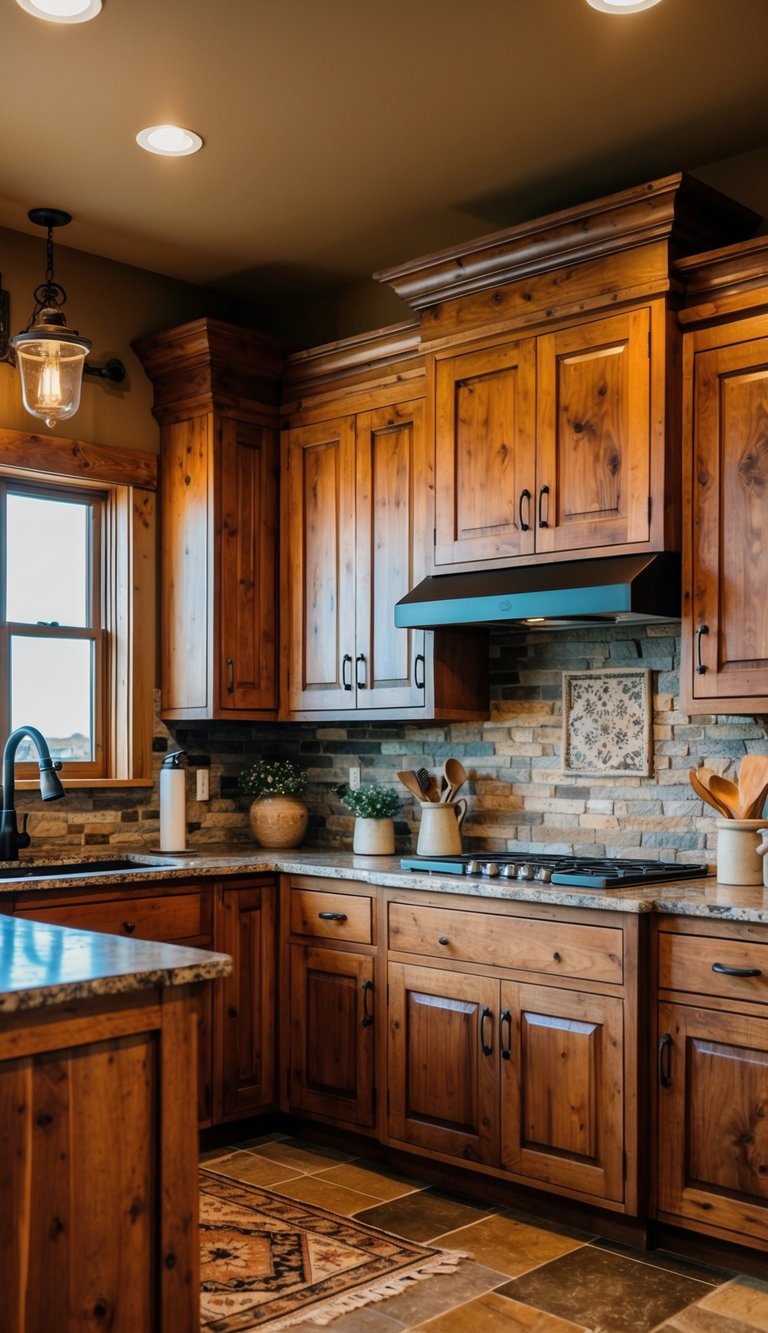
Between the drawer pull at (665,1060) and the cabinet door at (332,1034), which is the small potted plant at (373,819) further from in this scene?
the drawer pull at (665,1060)

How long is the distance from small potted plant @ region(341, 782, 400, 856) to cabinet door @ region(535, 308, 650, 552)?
1.10 metres

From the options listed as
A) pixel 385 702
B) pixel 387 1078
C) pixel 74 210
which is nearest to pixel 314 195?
pixel 74 210

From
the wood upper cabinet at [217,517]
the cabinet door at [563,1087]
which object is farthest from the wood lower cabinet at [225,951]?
the cabinet door at [563,1087]

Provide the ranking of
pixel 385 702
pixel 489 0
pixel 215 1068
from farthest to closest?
pixel 385 702
pixel 215 1068
pixel 489 0

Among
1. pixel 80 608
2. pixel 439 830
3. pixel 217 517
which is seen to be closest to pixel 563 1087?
pixel 439 830

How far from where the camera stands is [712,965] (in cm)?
296

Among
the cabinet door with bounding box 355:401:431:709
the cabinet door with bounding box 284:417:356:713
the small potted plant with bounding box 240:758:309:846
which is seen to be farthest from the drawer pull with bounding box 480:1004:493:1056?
the small potted plant with bounding box 240:758:309:846

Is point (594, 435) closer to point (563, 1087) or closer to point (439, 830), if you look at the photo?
point (439, 830)

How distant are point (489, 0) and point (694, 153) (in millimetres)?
997

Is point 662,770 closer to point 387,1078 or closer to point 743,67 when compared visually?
point 387,1078

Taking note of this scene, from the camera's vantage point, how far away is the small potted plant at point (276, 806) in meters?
4.58

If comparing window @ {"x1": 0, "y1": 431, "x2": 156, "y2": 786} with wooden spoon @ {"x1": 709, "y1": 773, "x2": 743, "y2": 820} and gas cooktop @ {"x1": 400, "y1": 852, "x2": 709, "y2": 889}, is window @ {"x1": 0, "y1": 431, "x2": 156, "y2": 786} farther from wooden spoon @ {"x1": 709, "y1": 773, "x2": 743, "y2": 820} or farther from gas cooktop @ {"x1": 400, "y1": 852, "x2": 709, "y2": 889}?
wooden spoon @ {"x1": 709, "y1": 773, "x2": 743, "y2": 820}

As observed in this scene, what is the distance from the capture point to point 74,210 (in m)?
4.07

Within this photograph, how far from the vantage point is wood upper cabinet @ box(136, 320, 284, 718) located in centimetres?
441
